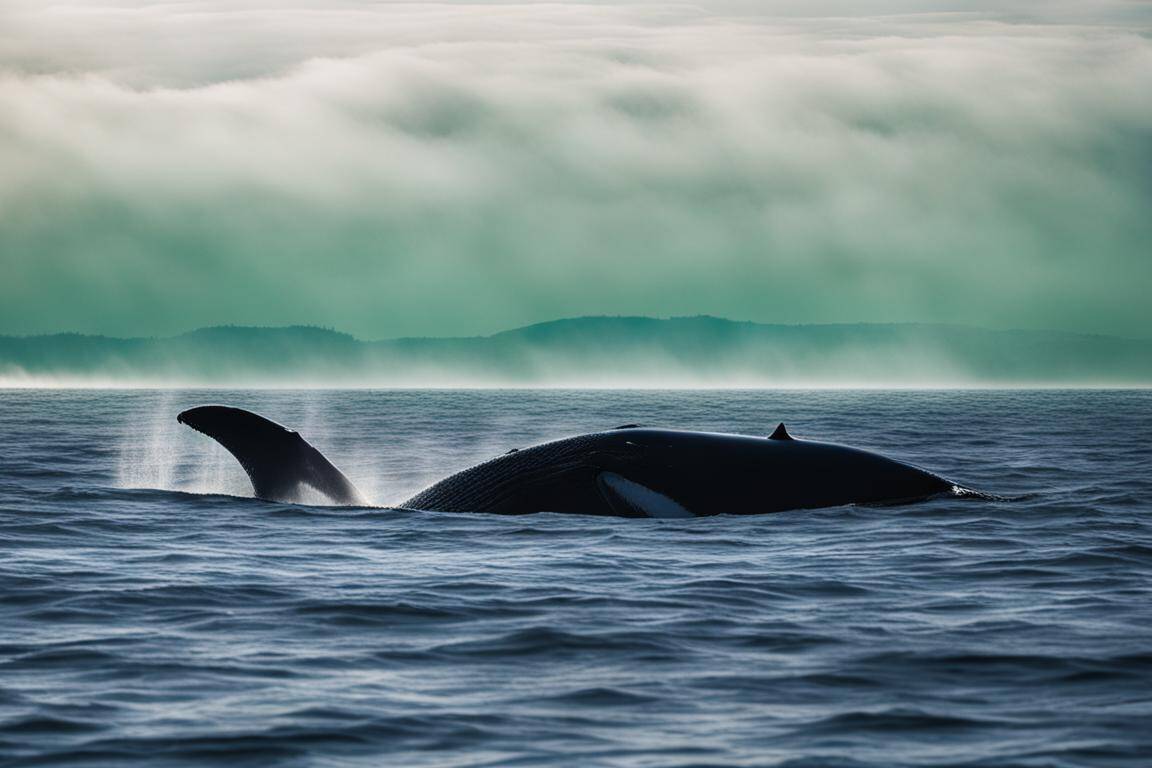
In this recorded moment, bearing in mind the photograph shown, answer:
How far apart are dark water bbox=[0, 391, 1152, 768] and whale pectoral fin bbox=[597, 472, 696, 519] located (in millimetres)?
378

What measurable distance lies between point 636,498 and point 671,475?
456 mm

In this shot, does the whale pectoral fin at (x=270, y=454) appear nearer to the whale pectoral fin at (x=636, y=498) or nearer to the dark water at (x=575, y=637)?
the dark water at (x=575, y=637)

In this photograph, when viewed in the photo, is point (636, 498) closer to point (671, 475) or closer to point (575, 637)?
point (671, 475)

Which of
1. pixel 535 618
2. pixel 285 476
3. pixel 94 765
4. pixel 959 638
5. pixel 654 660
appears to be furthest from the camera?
pixel 285 476

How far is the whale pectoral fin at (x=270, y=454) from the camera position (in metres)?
18.4

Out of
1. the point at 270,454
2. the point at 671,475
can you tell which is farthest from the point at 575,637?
the point at 270,454

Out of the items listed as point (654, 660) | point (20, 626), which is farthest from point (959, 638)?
point (20, 626)

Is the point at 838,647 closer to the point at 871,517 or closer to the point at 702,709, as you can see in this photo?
the point at 702,709

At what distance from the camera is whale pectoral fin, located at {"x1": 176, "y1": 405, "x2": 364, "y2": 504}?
18.4 m

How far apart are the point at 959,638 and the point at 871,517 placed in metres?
6.10

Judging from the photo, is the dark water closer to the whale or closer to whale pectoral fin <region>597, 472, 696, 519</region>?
the whale

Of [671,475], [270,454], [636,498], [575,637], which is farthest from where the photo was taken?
[270,454]

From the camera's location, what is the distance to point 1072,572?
14930 mm

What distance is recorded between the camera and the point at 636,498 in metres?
17.3
